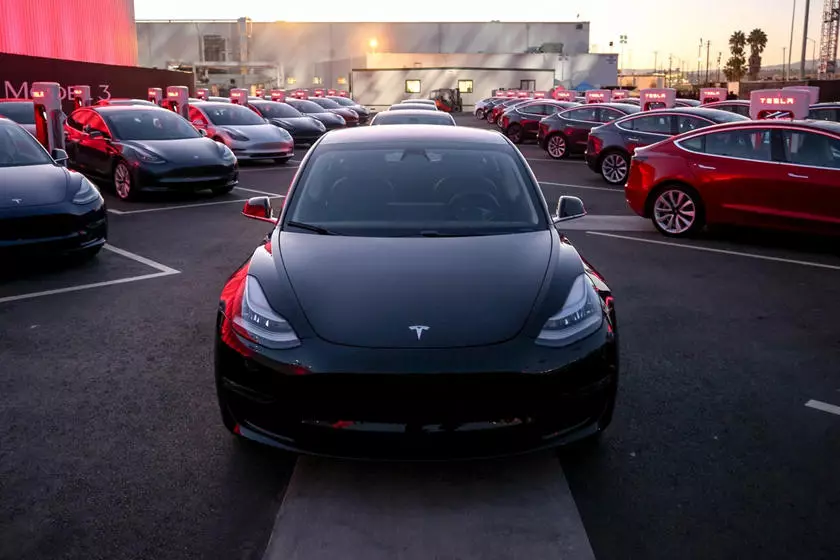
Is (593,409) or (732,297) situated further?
(732,297)

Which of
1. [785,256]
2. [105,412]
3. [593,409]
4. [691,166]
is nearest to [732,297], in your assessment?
[785,256]

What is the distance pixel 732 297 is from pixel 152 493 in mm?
5505

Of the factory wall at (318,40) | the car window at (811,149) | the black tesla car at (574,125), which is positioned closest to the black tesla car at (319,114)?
the black tesla car at (574,125)

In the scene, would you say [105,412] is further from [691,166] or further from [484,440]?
[691,166]

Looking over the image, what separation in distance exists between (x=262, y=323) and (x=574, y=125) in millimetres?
19702

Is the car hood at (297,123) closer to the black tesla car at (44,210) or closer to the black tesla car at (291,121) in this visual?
the black tesla car at (291,121)

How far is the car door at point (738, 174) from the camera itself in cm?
980

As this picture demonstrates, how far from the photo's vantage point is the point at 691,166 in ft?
34.2

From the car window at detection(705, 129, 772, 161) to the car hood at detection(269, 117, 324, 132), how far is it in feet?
56.9

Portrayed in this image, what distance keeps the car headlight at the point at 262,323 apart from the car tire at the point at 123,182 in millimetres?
10422

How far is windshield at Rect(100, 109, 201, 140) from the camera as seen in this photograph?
1420 cm

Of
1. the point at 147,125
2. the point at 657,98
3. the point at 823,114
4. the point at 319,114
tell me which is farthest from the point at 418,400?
the point at 319,114

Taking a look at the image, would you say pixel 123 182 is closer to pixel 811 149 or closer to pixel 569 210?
pixel 811 149

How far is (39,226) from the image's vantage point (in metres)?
7.92
